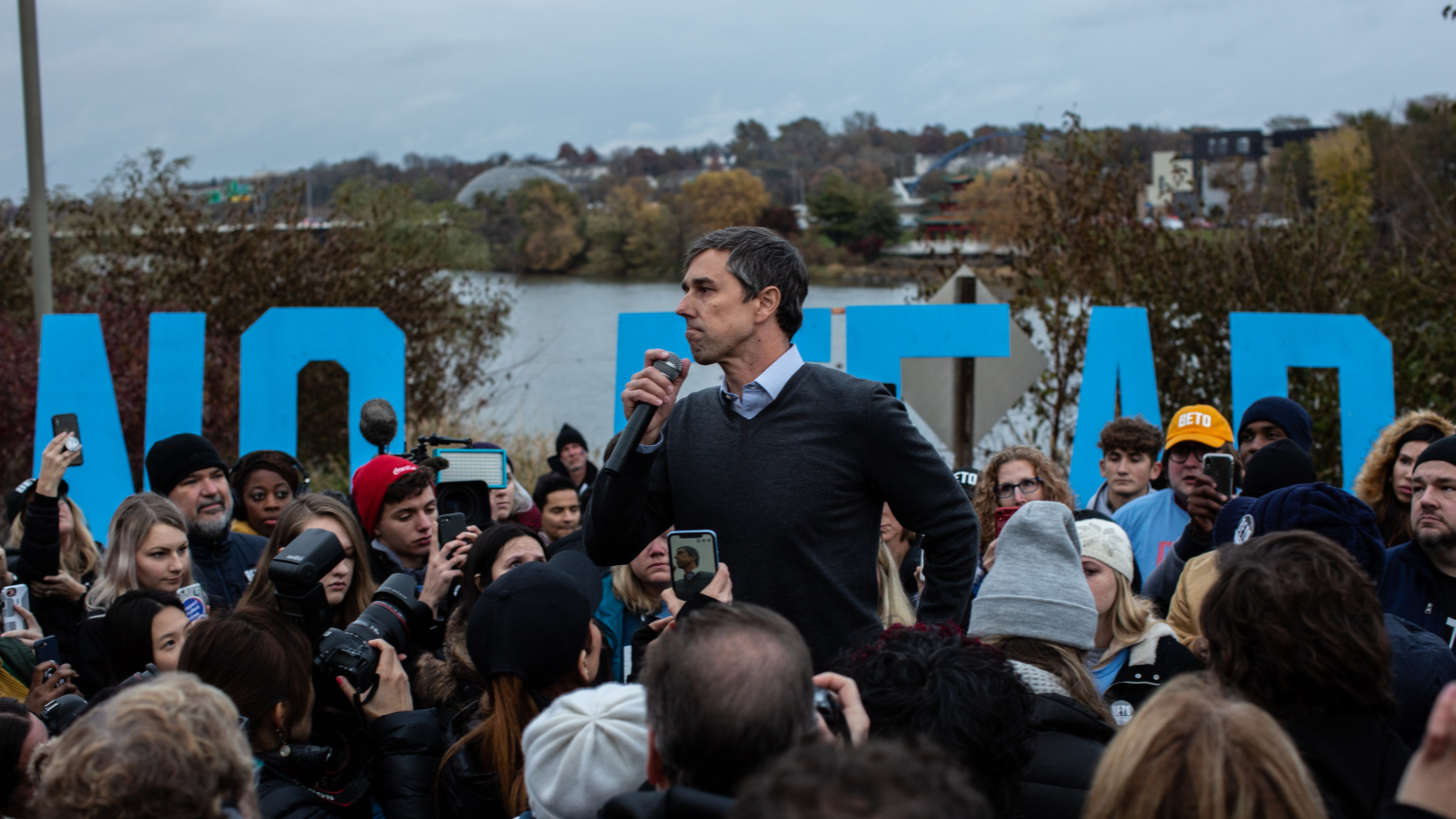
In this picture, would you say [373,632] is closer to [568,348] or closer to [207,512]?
[207,512]

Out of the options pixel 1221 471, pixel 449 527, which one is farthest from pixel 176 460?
pixel 1221 471

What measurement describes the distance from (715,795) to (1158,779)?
2.09 ft

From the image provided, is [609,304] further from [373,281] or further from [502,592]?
[502,592]

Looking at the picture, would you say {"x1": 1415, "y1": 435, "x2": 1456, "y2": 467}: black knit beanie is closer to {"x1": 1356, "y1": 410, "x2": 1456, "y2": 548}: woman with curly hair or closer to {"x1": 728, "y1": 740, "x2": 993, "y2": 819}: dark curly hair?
{"x1": 1356, "y1": 410, "x2": 1456, "y2": 548}: woman with curly hair

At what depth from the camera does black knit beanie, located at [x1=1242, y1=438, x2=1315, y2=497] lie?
443 cm

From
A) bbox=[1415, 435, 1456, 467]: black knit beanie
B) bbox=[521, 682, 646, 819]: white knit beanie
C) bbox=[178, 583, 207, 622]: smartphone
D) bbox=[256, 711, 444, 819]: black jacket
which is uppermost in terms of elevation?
bbox=[1415, 435, 1456, 467]: black knit beanie

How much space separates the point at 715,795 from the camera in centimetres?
160

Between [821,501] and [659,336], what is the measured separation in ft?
15.4

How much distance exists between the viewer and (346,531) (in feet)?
12.9

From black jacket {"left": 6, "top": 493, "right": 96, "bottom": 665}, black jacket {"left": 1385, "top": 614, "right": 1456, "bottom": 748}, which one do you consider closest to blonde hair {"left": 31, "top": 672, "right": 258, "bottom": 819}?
black jacket {"left": 1385, "top": 614, "right": 1456, "bottom": 748}

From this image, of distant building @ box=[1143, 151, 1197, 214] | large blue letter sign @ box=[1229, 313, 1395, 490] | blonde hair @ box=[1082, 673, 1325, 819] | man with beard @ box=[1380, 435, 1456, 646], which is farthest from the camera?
distant building @ box=[1143, 151, 1197, 214]

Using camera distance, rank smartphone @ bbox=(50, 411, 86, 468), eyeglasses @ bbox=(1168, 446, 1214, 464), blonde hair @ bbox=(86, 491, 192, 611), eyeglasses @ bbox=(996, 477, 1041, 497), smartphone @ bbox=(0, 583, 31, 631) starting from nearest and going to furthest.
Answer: smartphone @ bbox=(0, 583, 31, 631), blonde hair @ bbox=(86, 491, 192, 611), eyeglasses @ bbox=(996, 477, 1041, 497), smartphone @ bbox=(50, 411, 86, 468), eyeglasses @ bbox=(1168, 446, 1214, 464)

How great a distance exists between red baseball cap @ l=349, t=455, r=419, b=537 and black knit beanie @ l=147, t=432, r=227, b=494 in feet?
4.03

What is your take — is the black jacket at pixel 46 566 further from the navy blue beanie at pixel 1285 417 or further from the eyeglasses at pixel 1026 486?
the navy blue beanie at pixel 1285 417
